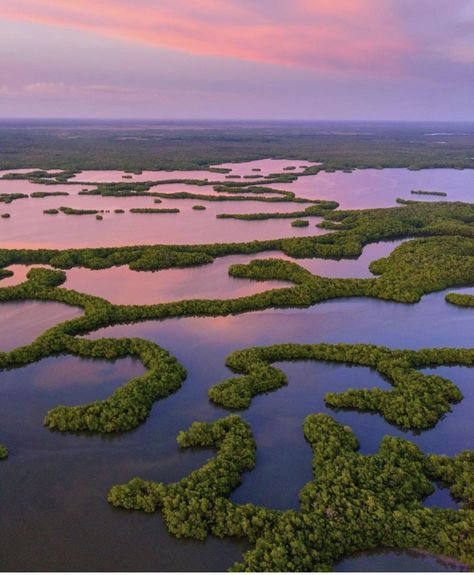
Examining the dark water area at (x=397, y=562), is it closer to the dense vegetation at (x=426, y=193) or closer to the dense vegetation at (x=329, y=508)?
the dense vegetation at (x=329, y=508)

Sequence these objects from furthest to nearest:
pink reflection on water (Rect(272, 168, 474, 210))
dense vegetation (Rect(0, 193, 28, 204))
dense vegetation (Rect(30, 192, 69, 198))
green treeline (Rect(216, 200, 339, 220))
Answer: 1. pink reflection on water (Rect(272, 168, 474, 210))
2. dense vegetation (Rect(30, 192, 69, 198))
3. dense vegetation (Rect(0, 193, 28, 204))
4. green treeline (Rect(216, 200, 339, 220))

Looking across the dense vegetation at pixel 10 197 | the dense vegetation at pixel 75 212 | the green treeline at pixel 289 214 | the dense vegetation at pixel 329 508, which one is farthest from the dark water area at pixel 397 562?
the dense vegetation at pixel 10 197

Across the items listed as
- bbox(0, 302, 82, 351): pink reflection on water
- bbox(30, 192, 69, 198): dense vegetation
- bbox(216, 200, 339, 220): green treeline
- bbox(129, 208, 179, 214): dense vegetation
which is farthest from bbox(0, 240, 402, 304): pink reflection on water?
bbox(30, 192, 69, 198): dense vegetation

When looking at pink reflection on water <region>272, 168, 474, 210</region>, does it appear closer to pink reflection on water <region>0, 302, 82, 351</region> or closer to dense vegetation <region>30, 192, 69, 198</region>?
dense vegetation <region>30, 192, 69, 198</region>

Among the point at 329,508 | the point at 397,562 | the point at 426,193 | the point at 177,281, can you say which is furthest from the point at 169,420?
the point at 426,193

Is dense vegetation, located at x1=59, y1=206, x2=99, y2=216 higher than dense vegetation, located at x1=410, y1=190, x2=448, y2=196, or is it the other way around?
dense vegetation, located at x1=410, y1=190, x2=448, y2=196

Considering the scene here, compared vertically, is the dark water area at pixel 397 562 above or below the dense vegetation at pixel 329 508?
below

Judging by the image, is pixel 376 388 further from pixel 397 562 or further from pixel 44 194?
pixel 44 194
